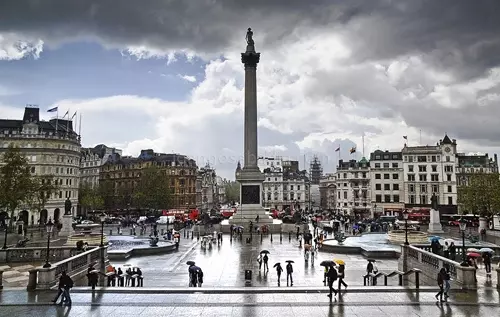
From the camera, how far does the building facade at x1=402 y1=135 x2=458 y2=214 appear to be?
97.1m

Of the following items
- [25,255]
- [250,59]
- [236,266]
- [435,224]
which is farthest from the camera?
[250,59]

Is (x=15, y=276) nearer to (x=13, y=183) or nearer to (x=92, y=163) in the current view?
(x=13, y=183)

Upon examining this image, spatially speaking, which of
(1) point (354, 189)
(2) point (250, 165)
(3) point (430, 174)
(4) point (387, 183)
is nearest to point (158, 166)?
(1) point (354, 189)

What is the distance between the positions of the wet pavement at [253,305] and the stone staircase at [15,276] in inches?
130

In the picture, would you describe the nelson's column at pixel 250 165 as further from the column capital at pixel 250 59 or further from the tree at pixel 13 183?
the tree at pixel 13 183

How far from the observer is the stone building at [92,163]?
463 ft

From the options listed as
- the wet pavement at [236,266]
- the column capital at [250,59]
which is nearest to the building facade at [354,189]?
the column capital at [250,59]

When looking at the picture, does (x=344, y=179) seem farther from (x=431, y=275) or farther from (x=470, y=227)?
(x=431, y=275)

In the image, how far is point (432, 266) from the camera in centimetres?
2461

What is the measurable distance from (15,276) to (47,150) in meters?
67.6

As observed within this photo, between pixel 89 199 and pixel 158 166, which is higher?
pixel 158 166

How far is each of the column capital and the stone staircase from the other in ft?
160

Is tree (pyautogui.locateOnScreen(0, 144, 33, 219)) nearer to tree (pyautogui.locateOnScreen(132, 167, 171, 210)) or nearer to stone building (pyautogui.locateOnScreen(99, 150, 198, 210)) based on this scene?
tree (pyautogui.locateOnScreen(132, 167, 171, 210))

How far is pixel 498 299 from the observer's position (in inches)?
766
